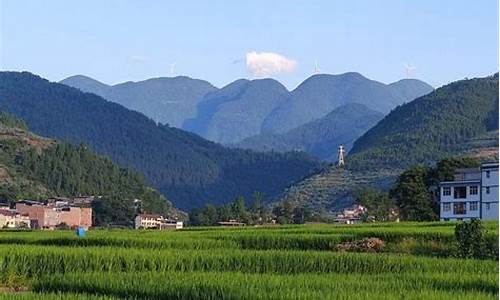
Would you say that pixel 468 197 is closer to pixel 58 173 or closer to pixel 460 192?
pixel 460 192

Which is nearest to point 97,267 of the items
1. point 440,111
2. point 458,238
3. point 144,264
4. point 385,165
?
point 144,264

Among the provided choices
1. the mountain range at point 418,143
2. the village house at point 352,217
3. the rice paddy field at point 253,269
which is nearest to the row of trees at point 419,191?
the village house at point 352,217

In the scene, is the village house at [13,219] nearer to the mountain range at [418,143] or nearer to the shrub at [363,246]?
the mountain range at [418,143]

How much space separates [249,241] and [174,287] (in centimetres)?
1544

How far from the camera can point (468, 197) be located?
66188mm

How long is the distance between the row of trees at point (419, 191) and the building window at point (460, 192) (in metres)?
1.44

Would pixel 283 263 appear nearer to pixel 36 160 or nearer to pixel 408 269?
pixel 408 269

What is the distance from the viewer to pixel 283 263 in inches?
699

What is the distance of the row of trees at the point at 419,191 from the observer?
63219 mm

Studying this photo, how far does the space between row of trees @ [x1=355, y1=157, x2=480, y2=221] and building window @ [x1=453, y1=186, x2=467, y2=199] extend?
144 cm

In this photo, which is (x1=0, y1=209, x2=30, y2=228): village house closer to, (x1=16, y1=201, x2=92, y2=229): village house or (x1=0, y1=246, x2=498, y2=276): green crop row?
(x1=16, y1=201, x2=92, y2=229): village house

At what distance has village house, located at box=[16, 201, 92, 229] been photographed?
312 feet

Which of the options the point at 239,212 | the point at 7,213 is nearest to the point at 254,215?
the point at 239,212

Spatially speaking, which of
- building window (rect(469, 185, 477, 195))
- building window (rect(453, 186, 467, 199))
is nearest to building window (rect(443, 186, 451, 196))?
building window (rect(453, 186, 467, 199))
